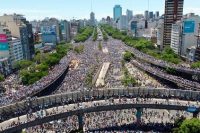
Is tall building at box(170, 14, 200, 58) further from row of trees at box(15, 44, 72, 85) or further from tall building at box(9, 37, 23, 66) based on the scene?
tall building at box(9, 37, 23, 66)

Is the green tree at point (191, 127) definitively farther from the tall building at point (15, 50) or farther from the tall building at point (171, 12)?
the tall building at point (171, 12)

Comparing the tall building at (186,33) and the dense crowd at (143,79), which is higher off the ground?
the tall building at (186,33)

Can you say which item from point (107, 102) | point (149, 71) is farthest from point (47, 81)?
point (149, 71)

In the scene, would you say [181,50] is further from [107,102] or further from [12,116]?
[12,116]

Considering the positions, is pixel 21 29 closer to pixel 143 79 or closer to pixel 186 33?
pixel 143 79

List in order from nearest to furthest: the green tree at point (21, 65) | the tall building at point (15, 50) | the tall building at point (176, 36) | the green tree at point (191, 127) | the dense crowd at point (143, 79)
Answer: the green tree at point (191, 127) → the dense crowd at point (143, 79) → the green tree at point (21, 65) → the tall building at point (15, 50) → the tall building at point (176, 36)

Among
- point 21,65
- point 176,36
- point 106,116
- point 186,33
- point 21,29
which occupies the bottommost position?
point 106,116

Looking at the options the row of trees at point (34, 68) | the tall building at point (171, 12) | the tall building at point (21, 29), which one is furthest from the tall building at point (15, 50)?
the tall building at point (171, 12)

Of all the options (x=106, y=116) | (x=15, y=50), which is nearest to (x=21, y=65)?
(x=15, y=50)
